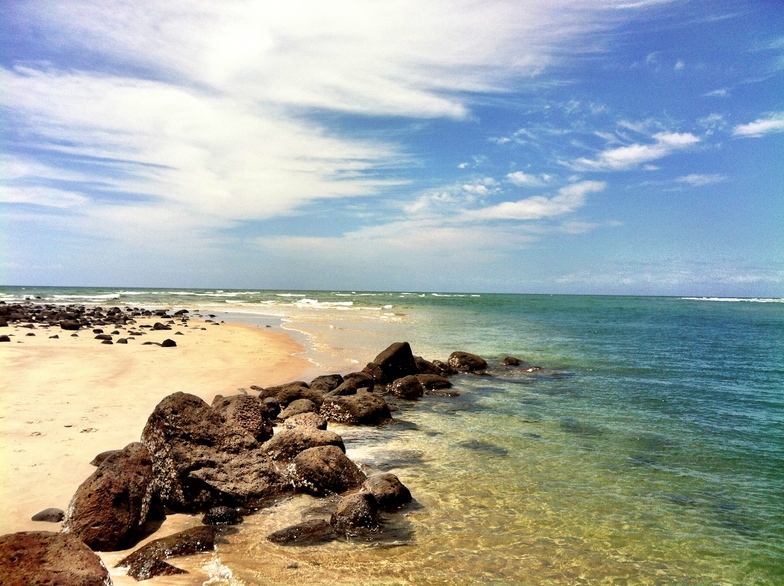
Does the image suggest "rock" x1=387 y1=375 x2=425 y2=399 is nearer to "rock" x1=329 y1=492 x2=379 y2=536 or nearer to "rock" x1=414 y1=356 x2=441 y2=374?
"rock" x1=414 y1=356 x2=441 y2=374

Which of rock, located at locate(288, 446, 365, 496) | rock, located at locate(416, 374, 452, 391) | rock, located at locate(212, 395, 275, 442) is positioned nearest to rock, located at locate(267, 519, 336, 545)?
rock, located at locate(288, 446, 365, 496)

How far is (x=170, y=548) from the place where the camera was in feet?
17.9

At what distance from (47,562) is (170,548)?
1892mm

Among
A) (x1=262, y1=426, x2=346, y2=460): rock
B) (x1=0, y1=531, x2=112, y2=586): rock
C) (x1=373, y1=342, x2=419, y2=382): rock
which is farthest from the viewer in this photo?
(x1=373, y1=342, x2=419, y2=382): rock

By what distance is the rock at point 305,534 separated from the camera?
5.79m

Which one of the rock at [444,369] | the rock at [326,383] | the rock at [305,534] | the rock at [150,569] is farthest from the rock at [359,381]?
the rock at [150,569]

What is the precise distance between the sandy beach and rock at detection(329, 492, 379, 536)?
3.23m

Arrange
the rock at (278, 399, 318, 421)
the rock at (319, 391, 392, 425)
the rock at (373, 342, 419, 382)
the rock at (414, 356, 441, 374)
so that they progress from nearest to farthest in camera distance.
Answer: the rock at (278, 399, 318, 421)
the rock at (319, 391, 392, 425)
the rock at (373, 342, 419, 382)
the rock at (414, 356, 441, 374)

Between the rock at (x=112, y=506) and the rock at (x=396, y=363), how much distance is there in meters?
10.3

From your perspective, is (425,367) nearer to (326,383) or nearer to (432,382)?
(432,382)

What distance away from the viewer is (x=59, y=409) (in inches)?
386

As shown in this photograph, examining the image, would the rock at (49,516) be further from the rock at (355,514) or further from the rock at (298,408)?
the rock at (298,408)

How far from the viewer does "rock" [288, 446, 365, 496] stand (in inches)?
283

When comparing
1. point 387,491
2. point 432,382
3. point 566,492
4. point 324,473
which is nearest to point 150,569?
point 324,473
